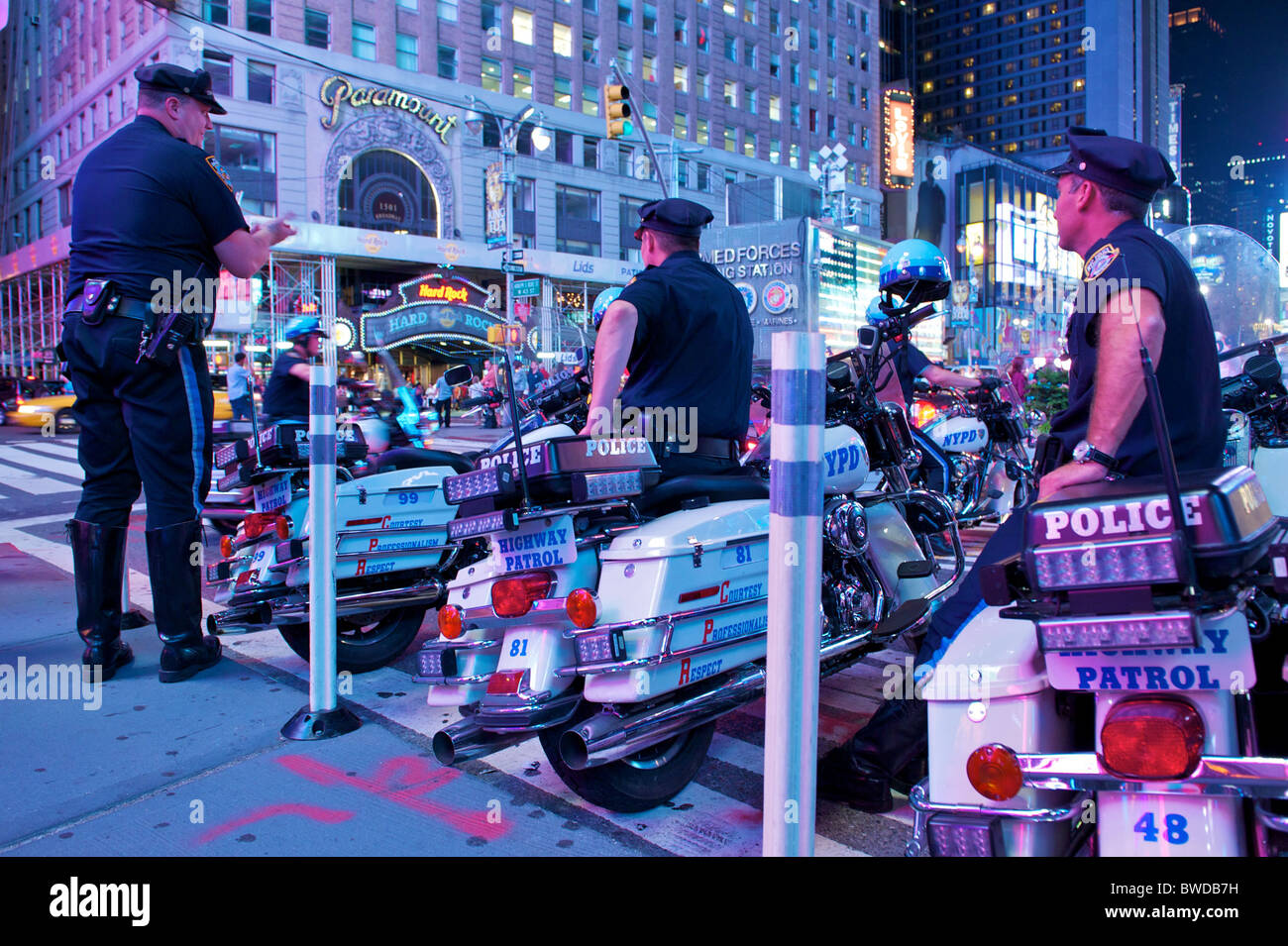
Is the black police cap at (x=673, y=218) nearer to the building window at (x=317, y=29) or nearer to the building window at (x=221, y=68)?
the building window at (x=221, y=68)

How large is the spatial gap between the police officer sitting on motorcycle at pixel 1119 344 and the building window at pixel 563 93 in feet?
140

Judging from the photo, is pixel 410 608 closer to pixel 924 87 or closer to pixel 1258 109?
pixel 1258 109

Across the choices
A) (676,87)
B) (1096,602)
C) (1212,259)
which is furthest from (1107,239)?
(676,87)

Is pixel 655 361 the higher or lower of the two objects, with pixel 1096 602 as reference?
higher

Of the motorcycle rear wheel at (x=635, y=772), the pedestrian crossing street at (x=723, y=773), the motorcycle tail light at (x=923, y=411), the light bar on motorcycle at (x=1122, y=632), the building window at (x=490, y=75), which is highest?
the building window at (x=490, y=75)

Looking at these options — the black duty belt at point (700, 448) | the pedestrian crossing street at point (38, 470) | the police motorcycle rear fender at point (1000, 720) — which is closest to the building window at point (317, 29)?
the pedestrian crossing street at point (38, 470)

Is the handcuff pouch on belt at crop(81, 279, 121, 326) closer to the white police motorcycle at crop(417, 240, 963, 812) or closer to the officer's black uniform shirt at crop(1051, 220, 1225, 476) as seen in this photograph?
the white police motorcycle at crop(417, 240, 963, 812)

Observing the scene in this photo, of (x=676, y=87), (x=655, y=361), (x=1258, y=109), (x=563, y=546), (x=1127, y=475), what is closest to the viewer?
(x=1127, y=475)

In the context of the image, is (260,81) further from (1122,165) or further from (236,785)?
(1122,165)

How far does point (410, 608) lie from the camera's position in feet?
14.7

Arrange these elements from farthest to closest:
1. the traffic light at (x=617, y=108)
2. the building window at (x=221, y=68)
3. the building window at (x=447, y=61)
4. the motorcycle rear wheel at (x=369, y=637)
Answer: the building window at (x=447, y=61)
the building window at (x=221, y=68)
the traffic light at (x=617, y=108)
the motorcycle rear wheel at (x=369, y=637)

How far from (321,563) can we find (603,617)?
1.21m

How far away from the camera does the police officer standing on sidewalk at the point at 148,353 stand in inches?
152
